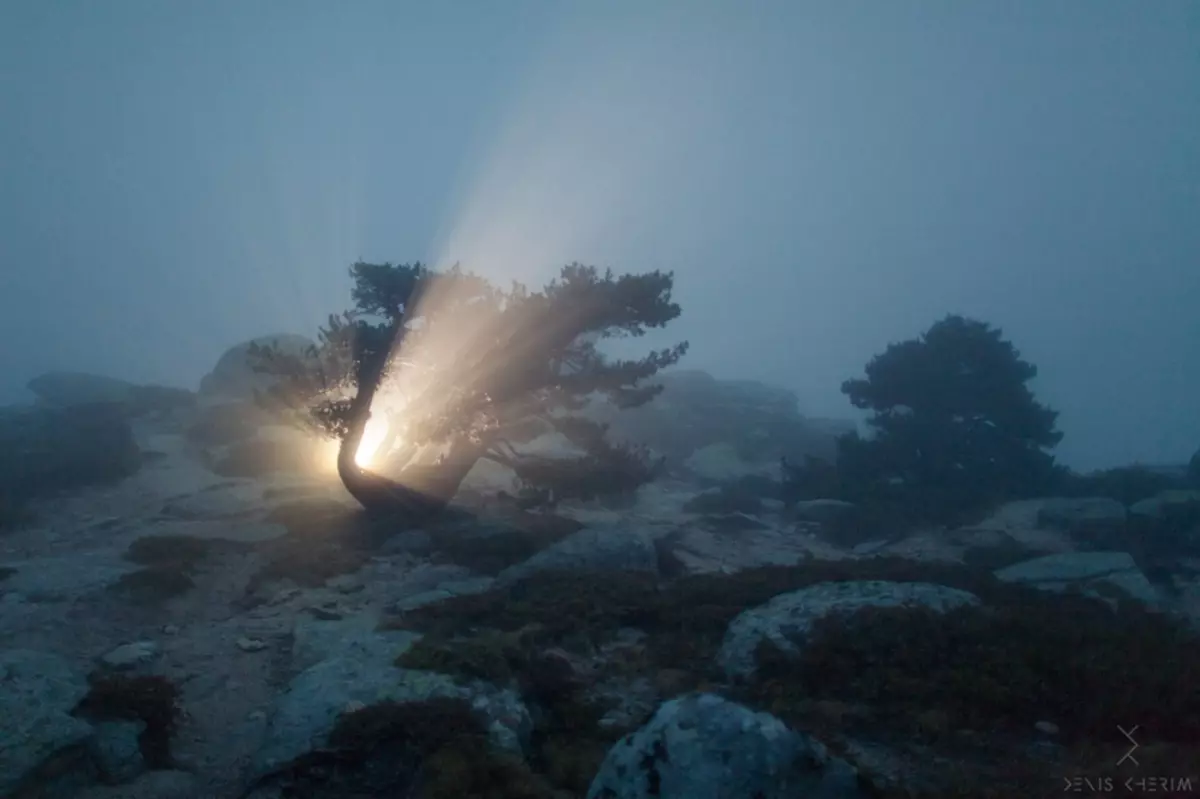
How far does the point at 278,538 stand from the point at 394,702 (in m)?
14.2

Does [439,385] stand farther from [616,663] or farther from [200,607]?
[616,663]

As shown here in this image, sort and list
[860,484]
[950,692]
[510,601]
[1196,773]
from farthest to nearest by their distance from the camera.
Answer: [860,484] < [510,601] < [950,692] < [1196,773]

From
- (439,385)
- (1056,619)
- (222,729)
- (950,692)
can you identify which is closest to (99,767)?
(222,729)

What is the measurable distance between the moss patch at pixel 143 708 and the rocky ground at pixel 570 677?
0.12ft

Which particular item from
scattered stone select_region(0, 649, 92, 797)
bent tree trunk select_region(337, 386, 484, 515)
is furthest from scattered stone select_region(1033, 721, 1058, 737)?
bent tree trunk select_region(337, 386, 484, 515)

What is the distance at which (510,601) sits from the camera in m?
14.5

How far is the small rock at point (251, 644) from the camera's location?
12.9 m

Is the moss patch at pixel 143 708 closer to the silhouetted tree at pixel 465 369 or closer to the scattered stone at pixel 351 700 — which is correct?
the scattered stone at pixel 351 700

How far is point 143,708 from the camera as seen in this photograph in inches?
373

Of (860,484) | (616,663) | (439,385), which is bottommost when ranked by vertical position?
(616,663)

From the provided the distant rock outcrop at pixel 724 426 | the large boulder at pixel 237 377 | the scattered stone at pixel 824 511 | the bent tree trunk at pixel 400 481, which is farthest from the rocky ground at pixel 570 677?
the large boulder at pixel 237 377

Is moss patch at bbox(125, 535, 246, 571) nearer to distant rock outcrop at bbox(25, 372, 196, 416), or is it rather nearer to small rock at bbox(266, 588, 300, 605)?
small rock at bbox(266, 588, 300, 605)

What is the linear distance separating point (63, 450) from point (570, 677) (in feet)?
109

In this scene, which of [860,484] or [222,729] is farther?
[860,484]
